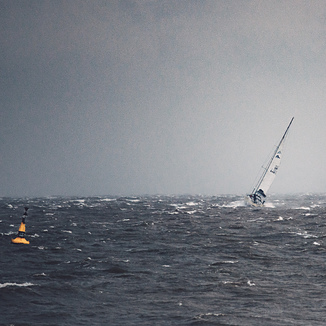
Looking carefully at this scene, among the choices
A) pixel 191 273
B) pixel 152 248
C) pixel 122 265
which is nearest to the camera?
pixel 191 273

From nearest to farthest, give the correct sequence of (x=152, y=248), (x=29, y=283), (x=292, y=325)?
(x=292, y=325)
(x=29, y=283)
(x=152, y=248)

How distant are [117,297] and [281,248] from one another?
1629cm

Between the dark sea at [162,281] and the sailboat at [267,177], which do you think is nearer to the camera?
the dark sea at [162,281]

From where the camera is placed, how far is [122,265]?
68.8 ft

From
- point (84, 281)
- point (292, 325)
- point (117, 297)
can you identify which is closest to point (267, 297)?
point (292, 325)

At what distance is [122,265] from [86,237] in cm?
1227

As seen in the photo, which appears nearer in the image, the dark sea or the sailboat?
the dark sea

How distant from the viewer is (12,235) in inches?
1268

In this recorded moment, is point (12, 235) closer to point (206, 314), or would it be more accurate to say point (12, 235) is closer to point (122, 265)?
point (122, 265)

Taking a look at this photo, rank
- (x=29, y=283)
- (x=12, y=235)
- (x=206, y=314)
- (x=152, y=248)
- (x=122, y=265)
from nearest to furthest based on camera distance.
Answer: (x=206, y=314) < (x=29, y=283) < (x=122, y=265) < (x=152, y=248) < (x=12, y=235)

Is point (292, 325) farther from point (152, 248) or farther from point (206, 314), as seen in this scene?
point (152, 248)

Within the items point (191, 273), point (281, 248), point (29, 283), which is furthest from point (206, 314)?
point (281, 248)

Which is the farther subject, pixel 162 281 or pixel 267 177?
pixel 267 177

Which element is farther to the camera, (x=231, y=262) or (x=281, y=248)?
(x=281, y=248)
